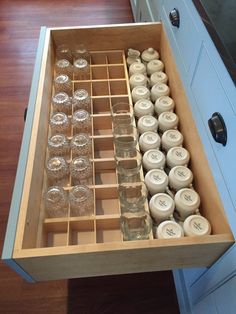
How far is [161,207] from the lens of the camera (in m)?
0.88

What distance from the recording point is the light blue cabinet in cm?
69

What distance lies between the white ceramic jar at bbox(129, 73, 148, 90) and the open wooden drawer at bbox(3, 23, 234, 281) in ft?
0.11

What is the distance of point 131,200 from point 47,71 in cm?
64

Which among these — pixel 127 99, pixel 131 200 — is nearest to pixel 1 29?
pixel 127 99

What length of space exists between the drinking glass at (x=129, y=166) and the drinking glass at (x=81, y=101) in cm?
28

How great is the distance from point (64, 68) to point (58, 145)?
0.46m

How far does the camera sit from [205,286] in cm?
92

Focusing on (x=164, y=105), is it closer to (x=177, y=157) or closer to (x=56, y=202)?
(x=177, y=157)

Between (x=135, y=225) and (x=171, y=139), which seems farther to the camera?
(x=171, y=139)

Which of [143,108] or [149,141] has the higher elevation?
[143,108]

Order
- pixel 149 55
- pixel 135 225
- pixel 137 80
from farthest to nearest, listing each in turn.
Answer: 1. pixel 149 55
2. pixel 137 80
3. pixel 135 225

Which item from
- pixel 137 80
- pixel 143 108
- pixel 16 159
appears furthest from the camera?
pixel 16 159

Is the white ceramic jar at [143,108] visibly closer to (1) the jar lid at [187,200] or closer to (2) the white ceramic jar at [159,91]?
(2) the white ceramic jar at [159,91]

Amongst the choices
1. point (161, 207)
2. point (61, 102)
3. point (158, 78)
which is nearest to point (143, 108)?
point (158, 78)
